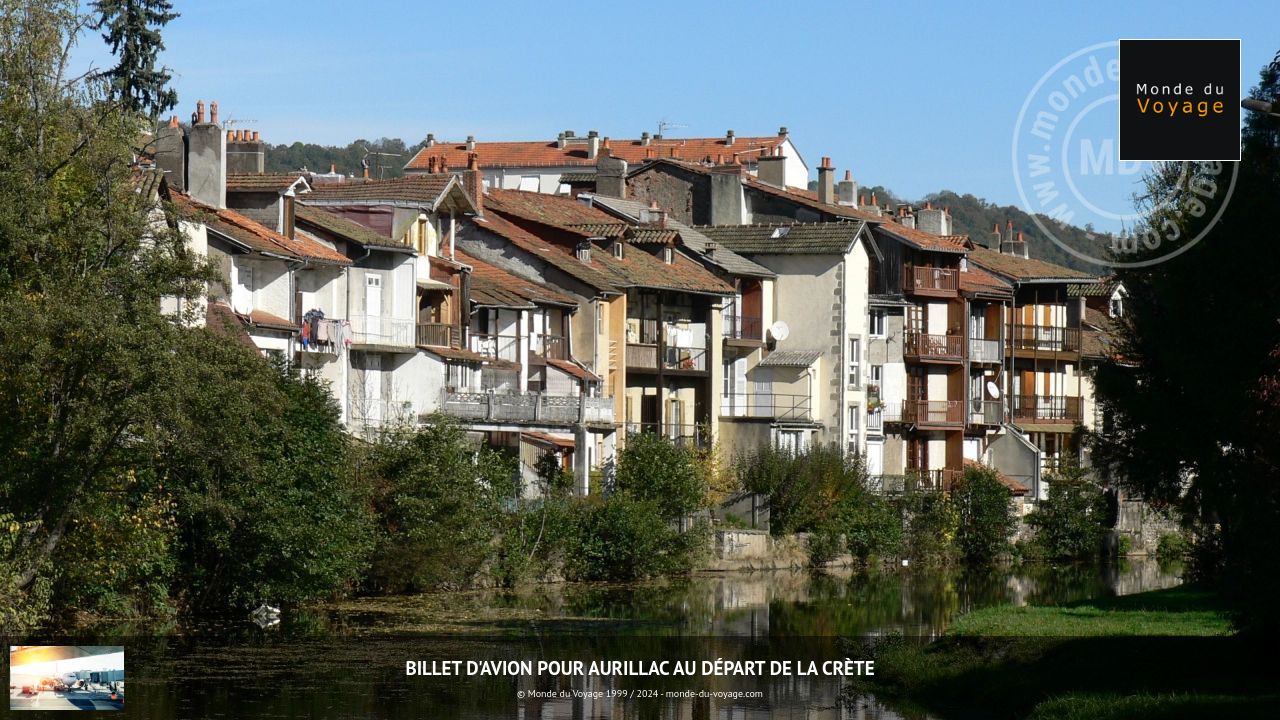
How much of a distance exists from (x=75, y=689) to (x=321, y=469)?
530 inches

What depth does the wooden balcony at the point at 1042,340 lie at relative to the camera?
89062mm

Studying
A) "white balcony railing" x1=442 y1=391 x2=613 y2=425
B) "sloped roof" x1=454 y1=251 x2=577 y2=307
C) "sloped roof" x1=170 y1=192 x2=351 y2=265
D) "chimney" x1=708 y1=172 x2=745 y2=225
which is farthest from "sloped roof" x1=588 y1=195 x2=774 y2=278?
"sloped roof" x1=170 y1=192 x2=351 y2=265

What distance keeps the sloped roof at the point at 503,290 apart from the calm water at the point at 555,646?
10085 millimetres

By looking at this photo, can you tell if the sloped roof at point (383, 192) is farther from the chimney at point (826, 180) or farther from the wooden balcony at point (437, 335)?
the chimney at point (826, 180)

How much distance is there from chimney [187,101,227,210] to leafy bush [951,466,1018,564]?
3186cm

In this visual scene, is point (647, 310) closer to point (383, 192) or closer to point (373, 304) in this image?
point (383, 192)

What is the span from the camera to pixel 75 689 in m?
30.5

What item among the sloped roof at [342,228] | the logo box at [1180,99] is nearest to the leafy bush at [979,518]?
the sloped roof at [342,228]

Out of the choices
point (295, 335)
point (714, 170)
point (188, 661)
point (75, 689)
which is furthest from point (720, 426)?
point (75, 689)

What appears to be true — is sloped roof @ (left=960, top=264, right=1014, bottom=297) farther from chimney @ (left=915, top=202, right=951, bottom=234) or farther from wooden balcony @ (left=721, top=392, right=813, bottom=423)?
wooden balcony @ (left=721, top=392, right=813, bottom=423)

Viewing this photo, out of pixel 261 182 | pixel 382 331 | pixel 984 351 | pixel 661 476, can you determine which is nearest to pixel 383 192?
pixel 261 182

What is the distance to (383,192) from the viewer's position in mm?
60156

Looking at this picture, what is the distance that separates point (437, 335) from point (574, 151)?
64986 millimetres

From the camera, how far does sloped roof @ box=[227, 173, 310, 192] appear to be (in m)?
54.8
